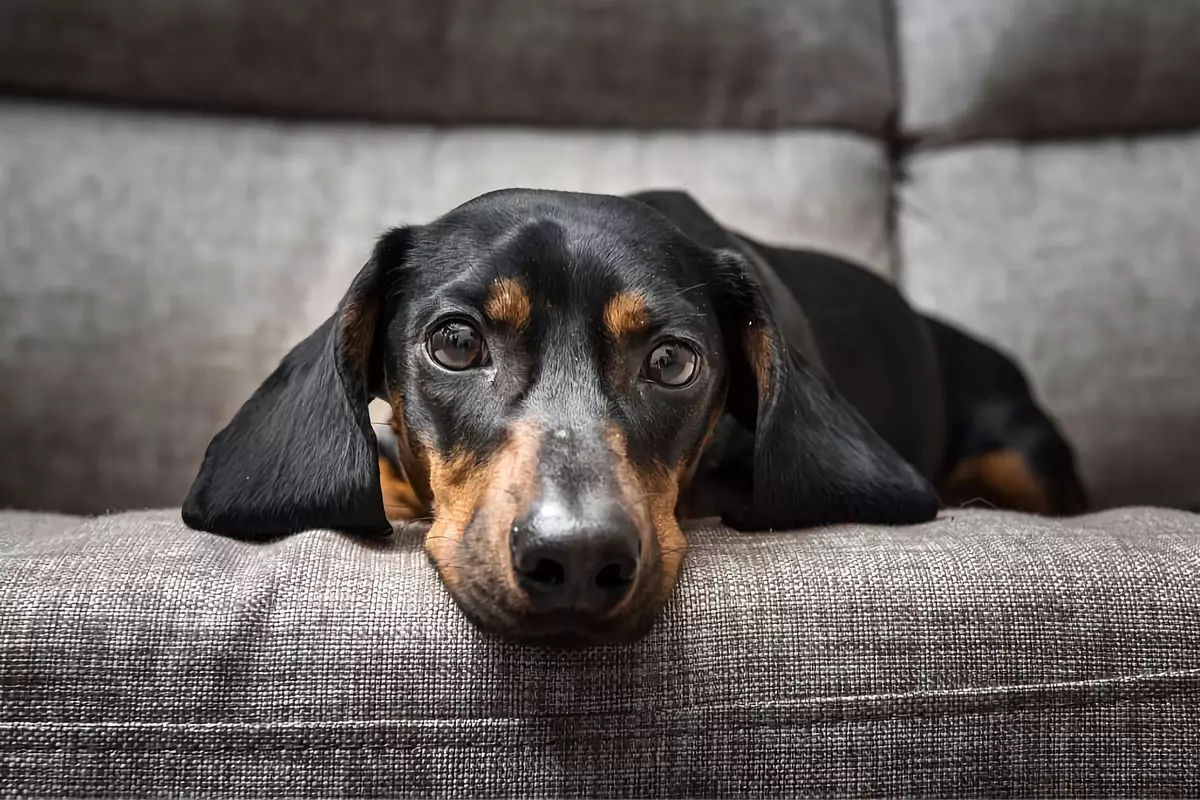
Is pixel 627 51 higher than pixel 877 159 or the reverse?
higher

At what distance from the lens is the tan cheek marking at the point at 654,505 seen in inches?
45.0

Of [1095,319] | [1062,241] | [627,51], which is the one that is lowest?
[1095,319]

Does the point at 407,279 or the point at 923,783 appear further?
the point at 407,279

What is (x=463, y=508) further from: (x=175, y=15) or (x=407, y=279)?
(x=175, y=15)

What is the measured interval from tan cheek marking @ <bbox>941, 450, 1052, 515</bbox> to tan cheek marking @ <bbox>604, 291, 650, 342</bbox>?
126cm

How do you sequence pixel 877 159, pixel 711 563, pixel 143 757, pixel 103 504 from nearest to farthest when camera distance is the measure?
pixel 143 757
pixel 711 563
pixel 103 504
pixel 877 159

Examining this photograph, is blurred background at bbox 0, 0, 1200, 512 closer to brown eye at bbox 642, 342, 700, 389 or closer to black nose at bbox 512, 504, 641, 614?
brown eye at bbox 642, 342, 700, 389

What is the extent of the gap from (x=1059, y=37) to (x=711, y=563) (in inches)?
84.2

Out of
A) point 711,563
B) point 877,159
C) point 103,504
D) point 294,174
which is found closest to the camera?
point 711,563

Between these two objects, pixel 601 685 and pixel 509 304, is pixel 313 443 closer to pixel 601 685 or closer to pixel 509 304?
pixel 509 304

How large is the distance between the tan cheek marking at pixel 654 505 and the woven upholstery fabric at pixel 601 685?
37mm

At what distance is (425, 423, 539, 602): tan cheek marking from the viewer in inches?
43.2

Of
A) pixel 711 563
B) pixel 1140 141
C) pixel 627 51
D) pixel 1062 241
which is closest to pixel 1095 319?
pixel 1062 241

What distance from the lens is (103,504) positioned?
2.29 metres
